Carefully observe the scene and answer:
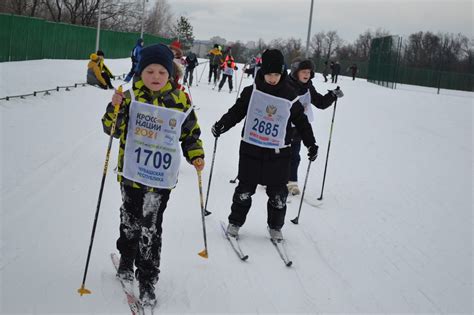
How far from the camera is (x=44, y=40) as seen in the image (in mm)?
25031

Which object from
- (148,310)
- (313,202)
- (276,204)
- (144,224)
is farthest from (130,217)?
(313,202)

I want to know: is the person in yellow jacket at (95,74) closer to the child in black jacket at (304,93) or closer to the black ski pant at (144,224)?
the child in black jacket at (304,93)

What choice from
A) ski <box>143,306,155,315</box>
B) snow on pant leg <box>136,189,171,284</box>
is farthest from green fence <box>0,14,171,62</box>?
ski <box>143,306,155,315</box>

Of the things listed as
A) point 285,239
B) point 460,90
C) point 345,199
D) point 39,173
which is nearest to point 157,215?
point 285,239

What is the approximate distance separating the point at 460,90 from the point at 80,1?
38.6m

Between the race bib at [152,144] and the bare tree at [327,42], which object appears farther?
the bare tree at [327,42]

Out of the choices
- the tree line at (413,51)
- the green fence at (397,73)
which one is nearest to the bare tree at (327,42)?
the tree line at (413,51)

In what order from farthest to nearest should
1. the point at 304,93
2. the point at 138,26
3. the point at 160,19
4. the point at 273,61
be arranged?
1. the point at 160,19
2. the point at 138,26
3. the point at 304,93
4. the point at 273,61

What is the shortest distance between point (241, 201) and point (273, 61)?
1463 millimetres

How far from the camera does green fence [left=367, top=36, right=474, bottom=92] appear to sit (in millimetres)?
29803

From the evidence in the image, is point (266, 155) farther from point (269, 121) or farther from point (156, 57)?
point (156, 57)

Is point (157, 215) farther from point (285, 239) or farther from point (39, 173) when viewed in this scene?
point (39, 173)

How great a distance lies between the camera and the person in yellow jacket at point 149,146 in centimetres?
355

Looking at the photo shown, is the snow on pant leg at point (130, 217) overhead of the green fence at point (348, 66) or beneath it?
beneath
